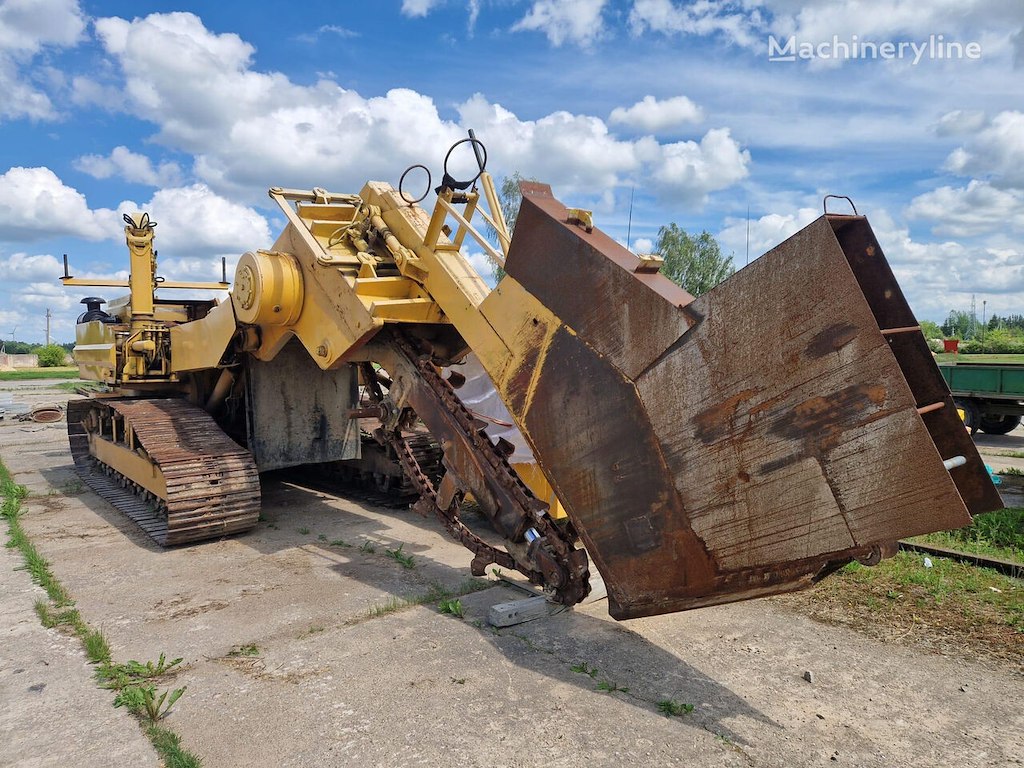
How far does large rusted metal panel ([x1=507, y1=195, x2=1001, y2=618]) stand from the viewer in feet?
8.54

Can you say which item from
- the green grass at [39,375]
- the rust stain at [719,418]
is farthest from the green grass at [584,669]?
the green grass at [39,375]

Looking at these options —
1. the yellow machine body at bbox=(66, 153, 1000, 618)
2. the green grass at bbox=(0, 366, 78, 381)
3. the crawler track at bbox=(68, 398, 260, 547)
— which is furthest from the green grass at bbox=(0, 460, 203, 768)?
the green grass at bbox=(0, 366, 78, 381)

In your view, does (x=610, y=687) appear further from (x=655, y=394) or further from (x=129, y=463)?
(x=129, y=463)

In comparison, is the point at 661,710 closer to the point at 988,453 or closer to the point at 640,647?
the point at 640,647

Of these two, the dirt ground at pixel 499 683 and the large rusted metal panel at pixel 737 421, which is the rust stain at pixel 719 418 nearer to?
the large rusted metal panel at pixel 737 421

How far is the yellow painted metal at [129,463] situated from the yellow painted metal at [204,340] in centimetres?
102

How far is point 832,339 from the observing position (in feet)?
8.71

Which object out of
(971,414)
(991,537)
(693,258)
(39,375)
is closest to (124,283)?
(991,537)

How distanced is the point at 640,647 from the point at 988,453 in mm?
10509

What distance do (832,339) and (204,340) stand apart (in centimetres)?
605

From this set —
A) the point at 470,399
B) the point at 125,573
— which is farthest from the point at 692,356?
the point at 470,399

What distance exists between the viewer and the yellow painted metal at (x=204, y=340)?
6.58 m

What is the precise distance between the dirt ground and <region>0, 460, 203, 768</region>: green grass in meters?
0.08

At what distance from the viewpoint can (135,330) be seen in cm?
837
